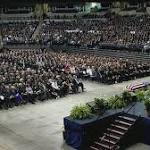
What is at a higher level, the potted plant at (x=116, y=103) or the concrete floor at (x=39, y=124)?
the potted plant at (x=116, y=103)

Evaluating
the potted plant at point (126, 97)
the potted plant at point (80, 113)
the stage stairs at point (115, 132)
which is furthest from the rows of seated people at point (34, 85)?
the stage stairs at point (115, 132)

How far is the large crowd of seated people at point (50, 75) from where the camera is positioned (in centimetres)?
2786

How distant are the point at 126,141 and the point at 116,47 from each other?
30004 millimetres

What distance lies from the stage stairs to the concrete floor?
933mm

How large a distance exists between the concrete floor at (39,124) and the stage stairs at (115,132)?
0.93 metres

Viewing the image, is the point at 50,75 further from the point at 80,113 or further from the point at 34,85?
the point at 80,113

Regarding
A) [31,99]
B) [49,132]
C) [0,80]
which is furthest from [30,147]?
[0,80]

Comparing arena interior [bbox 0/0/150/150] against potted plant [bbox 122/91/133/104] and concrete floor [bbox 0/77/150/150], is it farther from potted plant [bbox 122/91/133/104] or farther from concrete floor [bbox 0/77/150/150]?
potted plant [bbox 122/91/133/104]

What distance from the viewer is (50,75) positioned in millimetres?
31656

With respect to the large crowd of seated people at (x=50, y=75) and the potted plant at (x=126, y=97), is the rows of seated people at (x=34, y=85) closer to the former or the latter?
the large crowd of seated people at (x=50, y=75)

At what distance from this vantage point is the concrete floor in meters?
20.0

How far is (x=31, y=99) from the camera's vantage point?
27969 mm

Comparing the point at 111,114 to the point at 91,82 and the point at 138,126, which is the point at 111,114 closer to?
the point at 138,126

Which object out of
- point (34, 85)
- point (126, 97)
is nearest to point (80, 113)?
point (126, 97)
